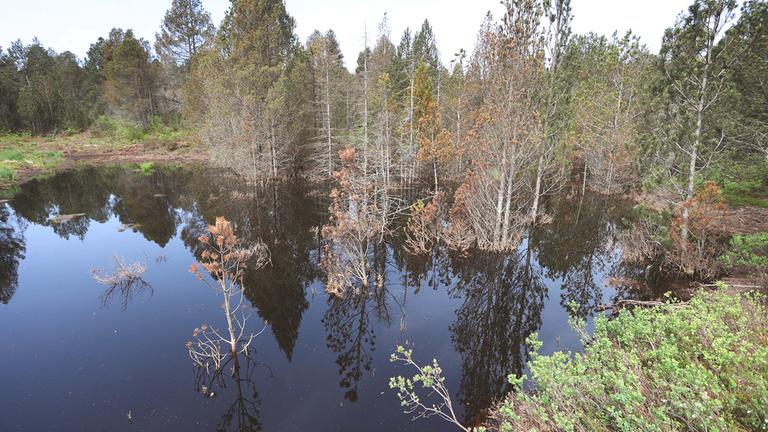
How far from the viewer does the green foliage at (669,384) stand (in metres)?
3.92

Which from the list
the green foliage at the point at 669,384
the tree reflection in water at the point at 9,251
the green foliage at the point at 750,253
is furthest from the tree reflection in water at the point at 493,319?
the tree reflection in water at the point at 9,251

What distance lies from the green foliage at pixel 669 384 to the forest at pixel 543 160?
0.04m

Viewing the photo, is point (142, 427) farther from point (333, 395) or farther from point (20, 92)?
point (20, 92)

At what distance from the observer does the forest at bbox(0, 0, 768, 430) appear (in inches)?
Result: 229

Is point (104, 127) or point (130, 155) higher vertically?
point (104, 127)

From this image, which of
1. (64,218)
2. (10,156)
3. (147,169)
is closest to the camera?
(64,218)

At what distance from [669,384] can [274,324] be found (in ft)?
32.6

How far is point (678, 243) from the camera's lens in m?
13.6

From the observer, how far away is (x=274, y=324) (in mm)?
11242

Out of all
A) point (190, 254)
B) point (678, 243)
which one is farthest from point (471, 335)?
point (190, 254)

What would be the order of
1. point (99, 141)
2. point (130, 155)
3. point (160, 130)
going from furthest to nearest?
point (160, 130), point (99, 141), point (130, 155)

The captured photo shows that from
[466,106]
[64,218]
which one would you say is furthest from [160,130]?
[466,106]

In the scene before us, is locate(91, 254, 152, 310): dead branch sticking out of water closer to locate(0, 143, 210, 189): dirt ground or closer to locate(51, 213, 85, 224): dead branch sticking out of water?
locate(51, 213, 85, 224): dead branch sticking out of water

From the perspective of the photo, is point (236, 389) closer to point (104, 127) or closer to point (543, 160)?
point (543, 160)
